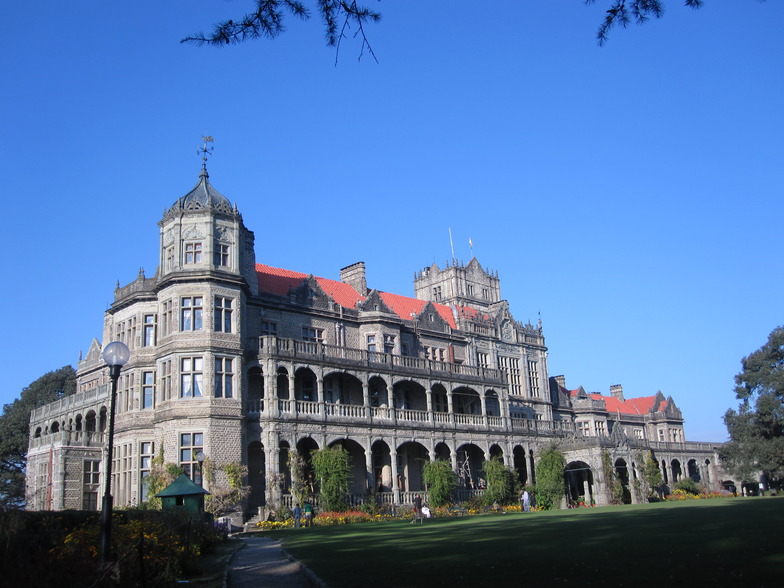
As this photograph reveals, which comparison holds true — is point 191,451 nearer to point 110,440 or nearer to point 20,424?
point 110,440

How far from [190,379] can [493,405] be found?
2408 centimetres

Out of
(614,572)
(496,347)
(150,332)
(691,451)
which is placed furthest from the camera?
(691,451)

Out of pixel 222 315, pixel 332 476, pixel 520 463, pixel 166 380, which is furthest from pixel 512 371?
pixel 166 380

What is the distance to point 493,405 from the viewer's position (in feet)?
174

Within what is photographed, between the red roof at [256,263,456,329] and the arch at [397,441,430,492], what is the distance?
29.0ft

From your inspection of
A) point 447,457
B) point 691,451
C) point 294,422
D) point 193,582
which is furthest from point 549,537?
point 691,451

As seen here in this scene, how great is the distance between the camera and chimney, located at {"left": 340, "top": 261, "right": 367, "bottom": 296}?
50250 millimetres

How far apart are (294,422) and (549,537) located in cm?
2084

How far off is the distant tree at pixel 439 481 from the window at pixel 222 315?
45.4 feet

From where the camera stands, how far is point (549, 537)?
19047 mm

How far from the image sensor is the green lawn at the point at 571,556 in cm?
1141

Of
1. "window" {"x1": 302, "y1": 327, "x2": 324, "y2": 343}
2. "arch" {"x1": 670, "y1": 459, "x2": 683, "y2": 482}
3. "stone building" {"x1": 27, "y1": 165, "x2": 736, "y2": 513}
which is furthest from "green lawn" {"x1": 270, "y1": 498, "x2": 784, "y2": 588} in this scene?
"arch" {"x1": 670, "y1": 459, "x2": 683, "y2": 482}

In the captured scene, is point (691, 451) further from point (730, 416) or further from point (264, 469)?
point (264, 469)

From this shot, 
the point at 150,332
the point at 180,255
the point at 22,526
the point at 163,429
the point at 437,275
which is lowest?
the point at 22,526
